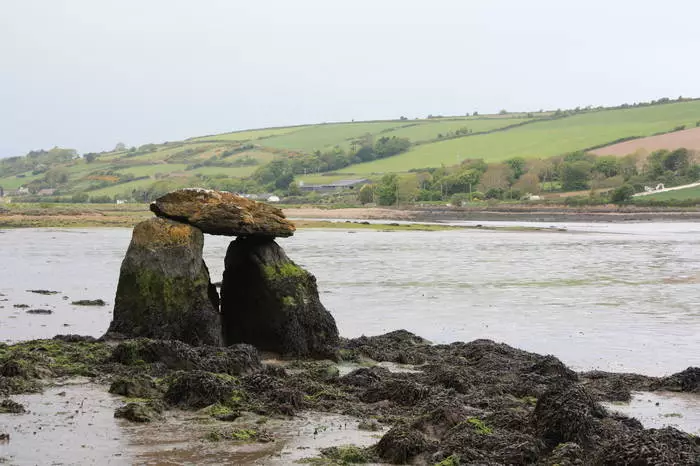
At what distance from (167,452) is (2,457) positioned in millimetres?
1514

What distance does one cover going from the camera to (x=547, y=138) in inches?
5733

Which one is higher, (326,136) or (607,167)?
(326,136)

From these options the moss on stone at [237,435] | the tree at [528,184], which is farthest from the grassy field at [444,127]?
the moss on stone at [237,435]

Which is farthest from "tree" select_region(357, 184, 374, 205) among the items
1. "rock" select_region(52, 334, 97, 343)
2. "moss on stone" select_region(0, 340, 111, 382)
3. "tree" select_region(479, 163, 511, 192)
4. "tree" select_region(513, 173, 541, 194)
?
"moss on stone" select_region(0, 340, 111, 382)

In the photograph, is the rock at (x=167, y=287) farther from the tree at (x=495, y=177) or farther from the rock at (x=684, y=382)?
the tree at (x=495, y=177)

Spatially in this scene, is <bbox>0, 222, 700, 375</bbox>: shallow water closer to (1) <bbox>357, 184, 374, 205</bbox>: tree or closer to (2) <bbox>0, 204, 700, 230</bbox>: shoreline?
(2) <bbox>0, 204, 700, 230</bbox>: shoreline

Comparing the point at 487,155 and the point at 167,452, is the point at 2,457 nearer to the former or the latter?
the point at 167,452

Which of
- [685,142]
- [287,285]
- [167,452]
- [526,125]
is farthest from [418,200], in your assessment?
[167,452]

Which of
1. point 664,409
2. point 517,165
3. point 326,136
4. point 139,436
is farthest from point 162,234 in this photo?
point 326,136

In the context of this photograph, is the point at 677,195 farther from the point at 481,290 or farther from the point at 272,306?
the point at 272,306

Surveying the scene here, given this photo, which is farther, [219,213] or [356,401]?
[219,213]

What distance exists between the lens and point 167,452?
29.2ft

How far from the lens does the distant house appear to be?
136 metres

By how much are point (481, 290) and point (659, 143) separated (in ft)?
343
